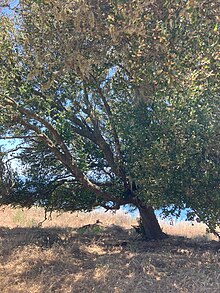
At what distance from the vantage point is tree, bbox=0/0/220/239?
5645 millimetres

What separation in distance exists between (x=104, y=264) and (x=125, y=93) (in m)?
3.43

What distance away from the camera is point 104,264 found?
22.9 ft

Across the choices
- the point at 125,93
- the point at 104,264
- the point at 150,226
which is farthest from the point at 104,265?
the point at 125,93

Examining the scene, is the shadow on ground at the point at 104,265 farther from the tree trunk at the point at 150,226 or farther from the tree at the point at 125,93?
→ the tree at the point at 125,93

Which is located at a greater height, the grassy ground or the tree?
the tree

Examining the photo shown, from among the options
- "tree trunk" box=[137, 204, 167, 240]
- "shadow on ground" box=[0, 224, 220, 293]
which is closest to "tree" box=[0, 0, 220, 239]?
"tree trunk" box=[137, 204, 167, 240]

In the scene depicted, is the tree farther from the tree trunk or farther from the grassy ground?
the grassy ground

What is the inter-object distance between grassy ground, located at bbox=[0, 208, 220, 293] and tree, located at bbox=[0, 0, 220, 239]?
3.34 feet

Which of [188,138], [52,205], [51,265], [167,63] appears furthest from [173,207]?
[52,205]

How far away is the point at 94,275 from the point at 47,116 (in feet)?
11.4

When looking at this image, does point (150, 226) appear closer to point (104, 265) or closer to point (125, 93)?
point (104, 265)

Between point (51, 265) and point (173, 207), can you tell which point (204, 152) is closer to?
point (173, 207)

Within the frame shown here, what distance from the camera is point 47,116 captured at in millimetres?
7910

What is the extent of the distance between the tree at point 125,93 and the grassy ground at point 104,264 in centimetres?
102
